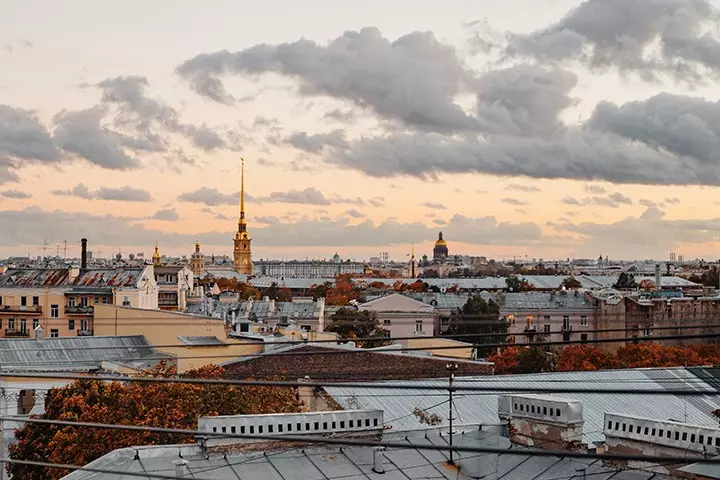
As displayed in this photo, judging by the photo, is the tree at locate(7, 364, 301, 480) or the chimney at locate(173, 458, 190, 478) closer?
the chimney at locate(173, 458, 190, 478)

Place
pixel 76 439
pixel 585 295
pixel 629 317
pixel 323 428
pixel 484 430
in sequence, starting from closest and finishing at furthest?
pixel 323 428 < pixel 484 430 < pixel 76 439 < pixel 629 317 < pixel 585 295

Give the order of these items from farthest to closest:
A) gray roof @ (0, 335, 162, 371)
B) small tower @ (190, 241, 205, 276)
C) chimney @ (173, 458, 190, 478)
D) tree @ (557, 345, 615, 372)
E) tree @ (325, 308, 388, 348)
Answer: small tower @ (190, 241, 205, 276), tree @ (325, 308, 388, 348), tree @ (557, 345, 615, 372), gray roof @ (0, 335, 162, 371), chimney @ (173, 458, 190, 478)

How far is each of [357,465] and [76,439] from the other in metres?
6.99

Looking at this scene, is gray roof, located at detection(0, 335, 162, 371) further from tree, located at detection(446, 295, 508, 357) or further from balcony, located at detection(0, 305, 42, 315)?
tree, located at detection(446, 295, 508, 357)

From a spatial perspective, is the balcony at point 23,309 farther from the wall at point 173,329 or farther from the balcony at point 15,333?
the wall at point 173,329

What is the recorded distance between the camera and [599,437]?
1552 centimetres

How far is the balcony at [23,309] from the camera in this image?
36.9m

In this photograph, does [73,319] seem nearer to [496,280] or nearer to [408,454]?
[408,454]

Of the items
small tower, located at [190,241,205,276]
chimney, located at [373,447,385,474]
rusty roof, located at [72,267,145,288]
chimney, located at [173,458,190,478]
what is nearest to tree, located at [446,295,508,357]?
rusty roof, located at [72,267,145,288]

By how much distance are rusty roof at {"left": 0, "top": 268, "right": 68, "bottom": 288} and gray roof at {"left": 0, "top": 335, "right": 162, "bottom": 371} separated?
12.8 metres

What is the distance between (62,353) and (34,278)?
15.8 metres

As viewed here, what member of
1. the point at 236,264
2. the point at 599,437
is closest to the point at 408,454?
the point at 599,437

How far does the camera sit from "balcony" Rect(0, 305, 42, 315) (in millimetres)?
36906

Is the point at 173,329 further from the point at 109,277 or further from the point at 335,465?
the point at 335,465
